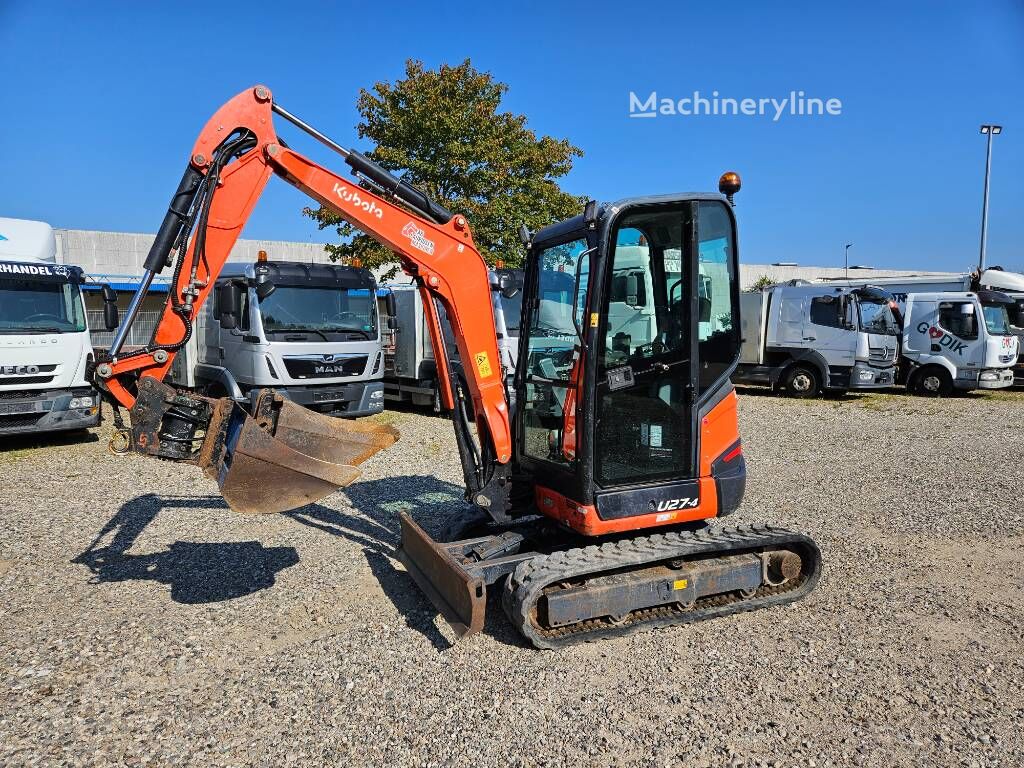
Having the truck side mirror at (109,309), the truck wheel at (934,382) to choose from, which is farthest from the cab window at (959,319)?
the truck side mirror at (109,309)

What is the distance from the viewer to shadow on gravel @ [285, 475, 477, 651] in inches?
177

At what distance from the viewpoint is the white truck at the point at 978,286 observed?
16.9 m

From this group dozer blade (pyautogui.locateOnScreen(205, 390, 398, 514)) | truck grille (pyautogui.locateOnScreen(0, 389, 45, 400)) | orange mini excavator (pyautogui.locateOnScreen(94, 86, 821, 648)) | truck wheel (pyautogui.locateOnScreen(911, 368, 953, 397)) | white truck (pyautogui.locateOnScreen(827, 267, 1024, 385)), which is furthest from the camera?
white truck (pyautogui.locateOnScreen(827, 267, 1024, 385))

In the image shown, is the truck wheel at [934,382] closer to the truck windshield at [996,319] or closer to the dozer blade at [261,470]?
the truck windshield at [996,319]

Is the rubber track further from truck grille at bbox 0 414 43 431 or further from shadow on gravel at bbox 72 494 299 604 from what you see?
truck grille at bbox 0 414 43 431

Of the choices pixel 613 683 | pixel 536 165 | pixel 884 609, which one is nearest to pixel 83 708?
pixel 613 683

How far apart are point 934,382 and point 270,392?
1651 cm

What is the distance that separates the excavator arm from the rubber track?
83 cm

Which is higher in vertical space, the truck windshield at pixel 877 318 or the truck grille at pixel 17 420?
the truck windshield at pixel 877 318

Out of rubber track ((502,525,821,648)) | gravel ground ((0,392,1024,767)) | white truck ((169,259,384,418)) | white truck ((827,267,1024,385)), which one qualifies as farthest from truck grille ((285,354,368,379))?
white truck ((827,267,1024,385))

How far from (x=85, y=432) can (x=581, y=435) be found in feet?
32.0

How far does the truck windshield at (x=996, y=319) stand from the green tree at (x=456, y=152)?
10.3 meters

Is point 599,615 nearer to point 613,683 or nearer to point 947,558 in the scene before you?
point 613,683

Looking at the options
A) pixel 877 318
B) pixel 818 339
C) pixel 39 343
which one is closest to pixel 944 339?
pixel 877 318
